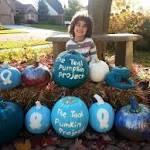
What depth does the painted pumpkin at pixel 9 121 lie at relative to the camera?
4.44 meters

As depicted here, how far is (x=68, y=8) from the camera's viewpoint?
53.0m

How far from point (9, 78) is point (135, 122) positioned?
1.73 meters

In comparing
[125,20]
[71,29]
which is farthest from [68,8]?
[71,29]

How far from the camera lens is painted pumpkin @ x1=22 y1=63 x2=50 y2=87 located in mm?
5039

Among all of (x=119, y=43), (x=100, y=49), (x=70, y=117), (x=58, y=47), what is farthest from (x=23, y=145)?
(x=119, y=43)

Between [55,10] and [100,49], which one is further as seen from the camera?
[55,10]

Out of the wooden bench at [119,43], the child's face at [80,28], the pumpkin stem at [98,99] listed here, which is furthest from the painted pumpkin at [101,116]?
the wooden bench at [119,43]

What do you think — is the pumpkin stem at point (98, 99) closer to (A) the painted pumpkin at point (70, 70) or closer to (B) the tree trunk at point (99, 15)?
(A) the painted pumpkin at point (70, 70)

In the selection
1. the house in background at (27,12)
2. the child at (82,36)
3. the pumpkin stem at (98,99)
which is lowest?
the house in background at (27,12)

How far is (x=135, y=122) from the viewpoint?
4598mm

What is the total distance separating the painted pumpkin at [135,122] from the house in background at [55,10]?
197ft

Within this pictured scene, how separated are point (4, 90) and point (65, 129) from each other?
113cm

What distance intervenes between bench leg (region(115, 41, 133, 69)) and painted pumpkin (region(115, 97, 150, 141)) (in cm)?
324

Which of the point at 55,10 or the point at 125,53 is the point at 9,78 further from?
the point at 55,10
